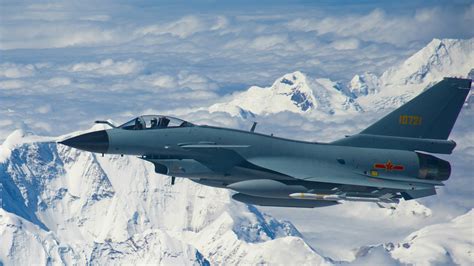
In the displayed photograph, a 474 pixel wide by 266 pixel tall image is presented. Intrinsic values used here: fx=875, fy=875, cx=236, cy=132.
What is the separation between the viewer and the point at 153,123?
112ft

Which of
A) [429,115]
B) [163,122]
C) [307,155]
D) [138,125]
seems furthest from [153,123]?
[429,115]

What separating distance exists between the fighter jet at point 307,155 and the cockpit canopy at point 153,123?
0.04 metres

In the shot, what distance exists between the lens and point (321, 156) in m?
35.9

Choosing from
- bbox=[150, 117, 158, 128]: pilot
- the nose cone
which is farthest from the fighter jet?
bbox=[150, 117, 158, 128]: pilot

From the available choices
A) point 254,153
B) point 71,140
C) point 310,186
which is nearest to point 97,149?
point 71,140

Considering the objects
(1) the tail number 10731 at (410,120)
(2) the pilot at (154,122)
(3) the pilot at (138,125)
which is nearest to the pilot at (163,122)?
(2) the pilot at (154,122)

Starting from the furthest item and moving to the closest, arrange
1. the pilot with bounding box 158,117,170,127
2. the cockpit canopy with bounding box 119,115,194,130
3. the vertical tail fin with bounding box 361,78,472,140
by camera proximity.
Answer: the vertical tail fin with bounding box 361,78,472,140 → the pilot with bounding box 158,117,170,127 → the cockpit canopy with bounding box 119,115,194,130

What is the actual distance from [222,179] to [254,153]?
1.64 m

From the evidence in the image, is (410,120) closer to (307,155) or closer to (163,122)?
(307,155)

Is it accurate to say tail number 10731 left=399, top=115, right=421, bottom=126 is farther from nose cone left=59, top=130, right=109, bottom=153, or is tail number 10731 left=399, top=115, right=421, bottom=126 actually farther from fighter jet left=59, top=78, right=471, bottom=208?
nose cone left=59, top=130, right=109, bottom=153

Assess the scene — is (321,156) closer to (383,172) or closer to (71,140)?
(383,172)

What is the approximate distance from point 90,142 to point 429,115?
1458 cm

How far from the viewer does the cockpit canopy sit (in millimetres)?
33875

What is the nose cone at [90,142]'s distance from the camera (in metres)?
32.7
